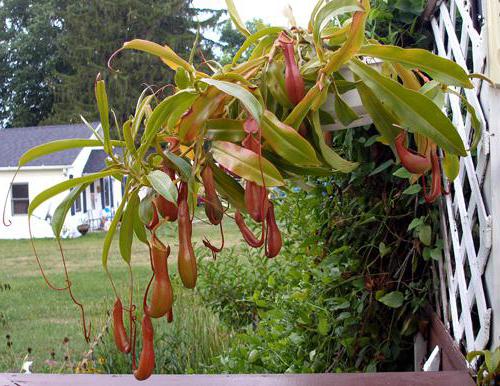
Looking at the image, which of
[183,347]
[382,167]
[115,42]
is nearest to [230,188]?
[382,167]

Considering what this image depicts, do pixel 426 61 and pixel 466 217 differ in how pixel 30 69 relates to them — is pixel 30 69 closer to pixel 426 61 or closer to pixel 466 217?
pixel 466 217

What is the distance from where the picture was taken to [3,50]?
74.3 feet

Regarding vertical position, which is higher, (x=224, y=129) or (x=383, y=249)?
(x=224, y=129)

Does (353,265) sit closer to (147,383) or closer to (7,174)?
(147,383)

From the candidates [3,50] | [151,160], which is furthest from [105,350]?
[3,50]

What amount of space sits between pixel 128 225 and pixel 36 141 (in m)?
14.3

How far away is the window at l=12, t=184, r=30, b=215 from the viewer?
12500mm

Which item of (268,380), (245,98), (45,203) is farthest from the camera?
(45,203)

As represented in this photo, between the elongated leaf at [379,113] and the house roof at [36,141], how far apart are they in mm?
12171

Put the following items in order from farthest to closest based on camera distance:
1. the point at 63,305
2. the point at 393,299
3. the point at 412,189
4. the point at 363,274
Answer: the point at 63,305 < the point at 363,274 < the point at 393,299 < the point at 412,189

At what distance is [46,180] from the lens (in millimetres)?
12305

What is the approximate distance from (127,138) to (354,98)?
189 millimetres

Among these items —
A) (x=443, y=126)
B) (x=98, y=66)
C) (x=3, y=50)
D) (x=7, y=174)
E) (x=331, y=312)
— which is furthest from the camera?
(x=3, y=50)

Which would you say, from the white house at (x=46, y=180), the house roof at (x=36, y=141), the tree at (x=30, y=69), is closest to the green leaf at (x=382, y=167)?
the white house at (x=46, y=180)
